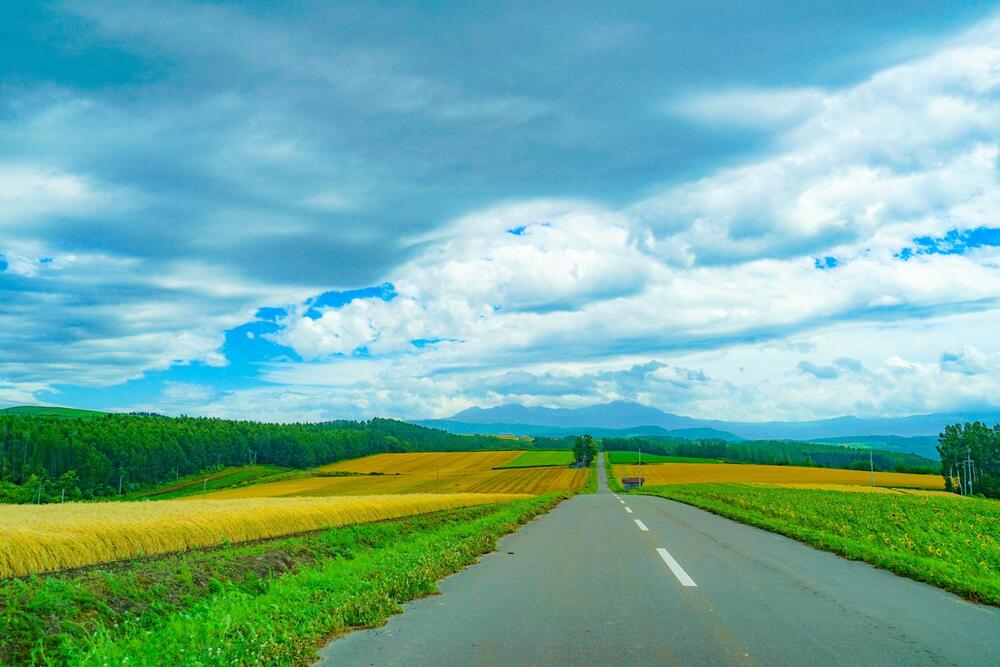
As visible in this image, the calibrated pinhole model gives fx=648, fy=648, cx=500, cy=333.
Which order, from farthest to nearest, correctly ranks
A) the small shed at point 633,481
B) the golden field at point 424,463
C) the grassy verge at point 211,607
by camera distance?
1. the golden field at point 424,463
2. the small shed at point 633,481
3. the grassy verge at point 211,607

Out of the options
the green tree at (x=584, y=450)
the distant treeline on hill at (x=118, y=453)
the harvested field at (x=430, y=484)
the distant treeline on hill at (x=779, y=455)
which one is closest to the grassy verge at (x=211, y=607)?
the harvested field at (x=430, y=484)

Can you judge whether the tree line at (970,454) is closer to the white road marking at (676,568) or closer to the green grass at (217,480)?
the white road marking at (676,568)

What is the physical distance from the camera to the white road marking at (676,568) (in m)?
10.3

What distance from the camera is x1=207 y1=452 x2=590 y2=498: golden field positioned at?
76938mm

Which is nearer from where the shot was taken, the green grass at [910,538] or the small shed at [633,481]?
the green grass at [910,538]

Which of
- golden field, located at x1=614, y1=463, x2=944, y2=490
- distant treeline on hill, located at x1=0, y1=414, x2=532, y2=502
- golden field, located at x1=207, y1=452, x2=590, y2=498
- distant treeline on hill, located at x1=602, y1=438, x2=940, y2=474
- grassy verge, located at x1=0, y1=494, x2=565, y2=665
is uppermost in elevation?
grassy verge, located at x1=0, y1=494, x2=565, y2=665

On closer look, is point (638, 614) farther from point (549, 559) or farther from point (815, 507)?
point (815, 507)

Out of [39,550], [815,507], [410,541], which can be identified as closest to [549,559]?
[410,541]

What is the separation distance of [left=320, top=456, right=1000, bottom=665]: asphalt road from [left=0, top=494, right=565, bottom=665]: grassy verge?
0.53 meters

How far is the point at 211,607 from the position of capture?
26.5ft

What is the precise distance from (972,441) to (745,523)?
106m

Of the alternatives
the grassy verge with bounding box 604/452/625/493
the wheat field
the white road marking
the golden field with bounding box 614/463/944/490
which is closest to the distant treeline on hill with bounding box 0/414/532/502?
the wheat field

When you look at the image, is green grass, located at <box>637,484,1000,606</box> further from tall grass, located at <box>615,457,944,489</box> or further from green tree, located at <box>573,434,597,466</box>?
green tree, located at <box>573,434,597,466</box>

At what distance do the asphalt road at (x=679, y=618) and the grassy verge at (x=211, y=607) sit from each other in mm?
531
